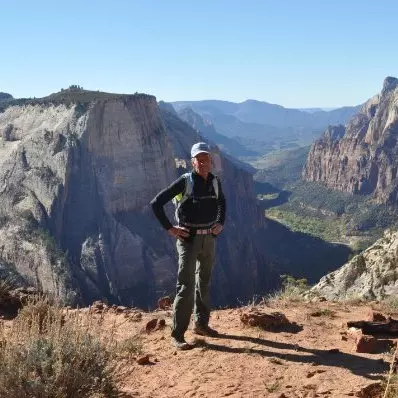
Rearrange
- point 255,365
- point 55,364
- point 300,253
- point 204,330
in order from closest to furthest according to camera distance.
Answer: point 55,364 < point 255,365 < point 204,330 < point 300,253

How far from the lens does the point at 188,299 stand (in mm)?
5906

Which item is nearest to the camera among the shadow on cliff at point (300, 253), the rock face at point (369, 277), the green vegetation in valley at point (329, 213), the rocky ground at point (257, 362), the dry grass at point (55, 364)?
the dry grass at point (55, 364)

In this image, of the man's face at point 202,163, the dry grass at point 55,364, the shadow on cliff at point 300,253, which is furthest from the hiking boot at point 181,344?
the shadow on cliff at point 300,253

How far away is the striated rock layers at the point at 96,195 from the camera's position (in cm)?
5903

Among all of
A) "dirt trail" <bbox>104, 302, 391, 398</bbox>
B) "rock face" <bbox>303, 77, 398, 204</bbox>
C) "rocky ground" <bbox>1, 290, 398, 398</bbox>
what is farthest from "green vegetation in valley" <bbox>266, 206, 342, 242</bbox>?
"dirt trail" <bbox>104, 302, 391, 398</bbox>

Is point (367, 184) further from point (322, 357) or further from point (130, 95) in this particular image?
point (322, 357)

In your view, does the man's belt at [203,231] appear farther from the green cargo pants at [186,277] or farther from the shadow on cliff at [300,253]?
the shadow on cliff at [300,253]

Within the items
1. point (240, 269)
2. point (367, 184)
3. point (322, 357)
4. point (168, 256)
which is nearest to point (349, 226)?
point (367, 184)

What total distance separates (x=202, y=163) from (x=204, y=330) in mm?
2058

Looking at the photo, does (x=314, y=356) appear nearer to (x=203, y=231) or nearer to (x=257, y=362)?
(x=257, y=362)

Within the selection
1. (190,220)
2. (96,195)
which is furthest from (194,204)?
(96,195)

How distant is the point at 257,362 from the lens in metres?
5.40

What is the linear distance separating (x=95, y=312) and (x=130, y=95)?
201 feet

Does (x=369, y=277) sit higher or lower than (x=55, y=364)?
lower
